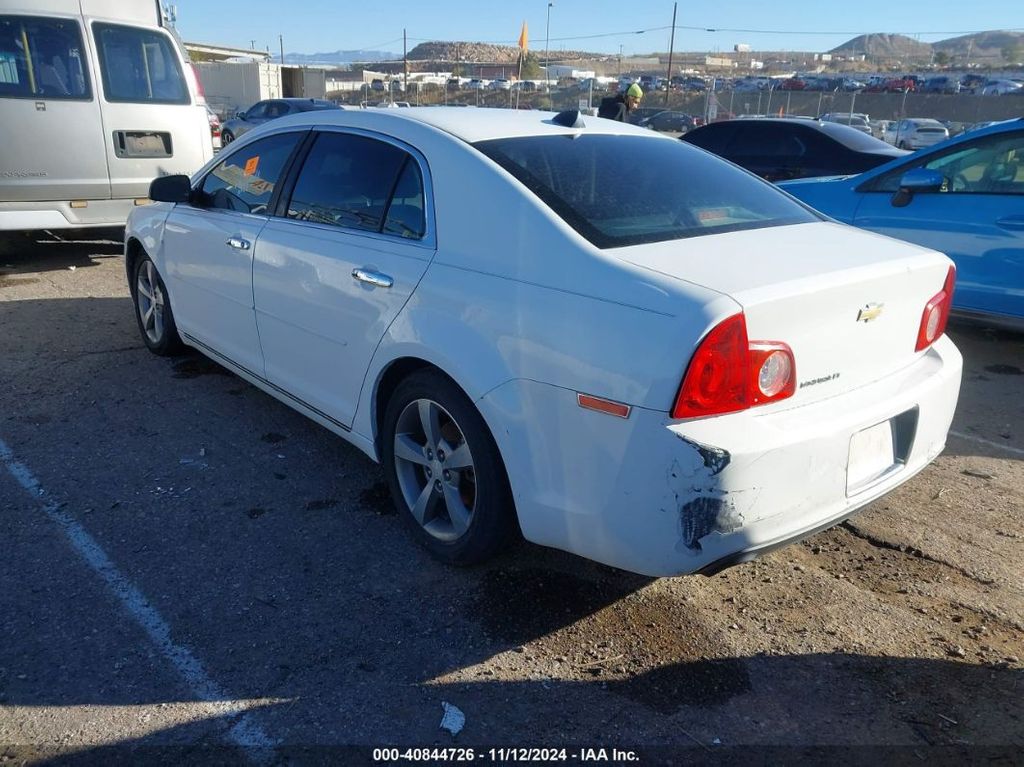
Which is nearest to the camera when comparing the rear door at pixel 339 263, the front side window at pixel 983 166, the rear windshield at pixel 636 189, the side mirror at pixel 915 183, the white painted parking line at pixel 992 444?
the rear windshield at pixel 636 189

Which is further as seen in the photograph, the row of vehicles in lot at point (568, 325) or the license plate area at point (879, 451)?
the license plate area at point (879, 451)

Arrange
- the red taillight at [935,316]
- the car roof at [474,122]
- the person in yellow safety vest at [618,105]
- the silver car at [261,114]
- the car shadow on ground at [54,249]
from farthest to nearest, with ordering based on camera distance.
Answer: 1. the silver car at [261,114]
2. the person in yellow safety vest at [618,105]
3. the car shadow on ground at [54,249]
4. the car roof at [474,122]
5. the red taillight at [935,316]

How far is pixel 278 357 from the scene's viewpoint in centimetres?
402

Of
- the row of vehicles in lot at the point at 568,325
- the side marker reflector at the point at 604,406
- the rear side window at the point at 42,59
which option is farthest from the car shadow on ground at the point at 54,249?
the side marker reflector at the point at 604,406

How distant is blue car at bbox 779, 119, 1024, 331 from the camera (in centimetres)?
559

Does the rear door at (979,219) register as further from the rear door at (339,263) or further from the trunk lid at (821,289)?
the rear door at (339,263)

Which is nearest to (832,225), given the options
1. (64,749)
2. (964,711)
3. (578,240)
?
(578,240)

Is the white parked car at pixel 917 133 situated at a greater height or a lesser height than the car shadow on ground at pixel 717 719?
greater

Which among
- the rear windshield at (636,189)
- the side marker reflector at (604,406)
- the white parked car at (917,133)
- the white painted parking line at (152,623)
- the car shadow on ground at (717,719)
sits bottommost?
the white painted parking line at (152,623)

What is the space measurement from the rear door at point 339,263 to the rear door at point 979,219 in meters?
4.27

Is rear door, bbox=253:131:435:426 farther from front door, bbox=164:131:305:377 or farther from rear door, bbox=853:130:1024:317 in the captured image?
rear door, bbox=853:130:1024:317

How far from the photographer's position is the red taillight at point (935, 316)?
9.96 feet

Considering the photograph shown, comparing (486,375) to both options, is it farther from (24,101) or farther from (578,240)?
(24,101)

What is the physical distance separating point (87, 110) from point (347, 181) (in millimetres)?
5547
